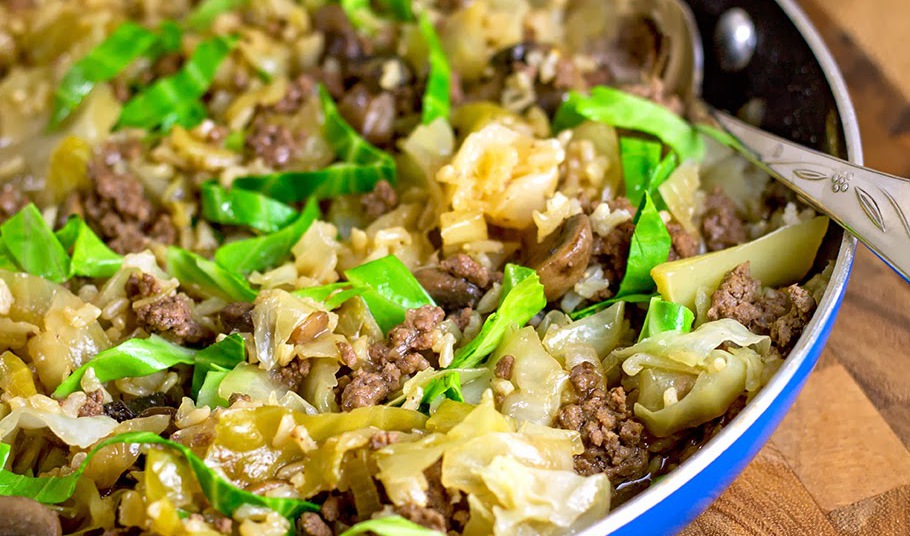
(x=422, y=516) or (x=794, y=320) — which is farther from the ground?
(x=794, y=320)

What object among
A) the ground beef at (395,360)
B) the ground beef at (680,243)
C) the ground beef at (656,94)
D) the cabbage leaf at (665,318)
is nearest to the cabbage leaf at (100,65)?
the ground beef at (395,360)

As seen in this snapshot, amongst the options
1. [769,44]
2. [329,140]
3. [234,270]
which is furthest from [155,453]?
[769,44]

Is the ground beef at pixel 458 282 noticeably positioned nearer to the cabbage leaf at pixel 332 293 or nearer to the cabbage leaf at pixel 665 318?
the cabbage leaf at pixel 332 293

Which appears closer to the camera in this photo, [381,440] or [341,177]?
[381,440]

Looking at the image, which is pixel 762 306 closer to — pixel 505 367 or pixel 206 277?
pixel 505 367

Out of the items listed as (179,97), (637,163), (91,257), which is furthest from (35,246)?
A: (637,163)

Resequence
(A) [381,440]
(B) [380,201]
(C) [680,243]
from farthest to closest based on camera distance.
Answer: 1. (B) [380,201]
2. (C) [680,243]
3. (A) [381,440]

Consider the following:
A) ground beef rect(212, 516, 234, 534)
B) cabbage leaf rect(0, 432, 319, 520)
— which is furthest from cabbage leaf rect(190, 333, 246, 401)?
ground beef rect(212, 516, 234, 534)

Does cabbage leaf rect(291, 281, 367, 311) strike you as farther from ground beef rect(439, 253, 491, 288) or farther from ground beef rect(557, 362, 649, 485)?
ground beef rect(557, 362, 649, 485)
